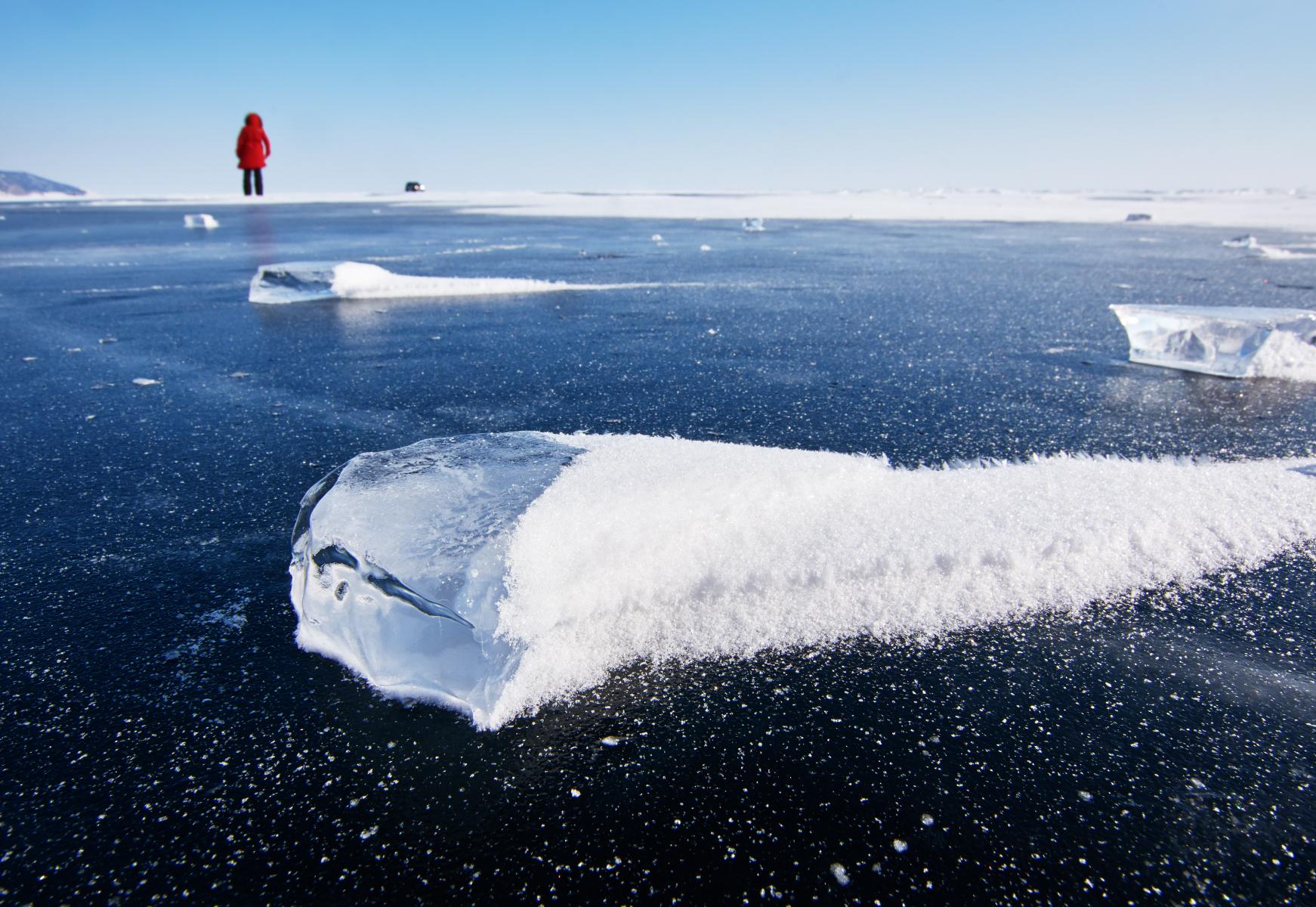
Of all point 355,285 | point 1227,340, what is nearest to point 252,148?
point 355,285

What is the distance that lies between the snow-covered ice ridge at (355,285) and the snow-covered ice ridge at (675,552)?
13.1 ft

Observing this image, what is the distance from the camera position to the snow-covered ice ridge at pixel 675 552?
1.24 meters

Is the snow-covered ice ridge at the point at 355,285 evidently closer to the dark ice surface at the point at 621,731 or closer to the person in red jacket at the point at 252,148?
the dark ice surface at the point at 621,731

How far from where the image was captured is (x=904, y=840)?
36.2 inches

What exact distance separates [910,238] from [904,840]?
1295 centimetres

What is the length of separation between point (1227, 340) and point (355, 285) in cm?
521

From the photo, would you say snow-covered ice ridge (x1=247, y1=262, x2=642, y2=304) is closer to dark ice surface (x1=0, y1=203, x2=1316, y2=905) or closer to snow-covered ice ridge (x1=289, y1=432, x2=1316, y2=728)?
dark ice surface (x1=0, y1=203, x2=1316, y2=905)

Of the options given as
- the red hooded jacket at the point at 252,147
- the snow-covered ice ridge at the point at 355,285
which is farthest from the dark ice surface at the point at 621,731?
the red hooded jacket at the point at 252,147

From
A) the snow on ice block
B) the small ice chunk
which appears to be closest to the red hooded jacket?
the snow on ice block

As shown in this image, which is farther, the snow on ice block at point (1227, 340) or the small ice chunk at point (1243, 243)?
the small ice chunk at point (1243, 243)

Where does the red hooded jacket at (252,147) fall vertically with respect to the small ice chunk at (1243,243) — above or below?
above

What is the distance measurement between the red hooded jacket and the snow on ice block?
15835 mm

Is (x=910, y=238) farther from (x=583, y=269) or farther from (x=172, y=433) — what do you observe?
(x=172, y=433)

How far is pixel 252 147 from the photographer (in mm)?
15266
